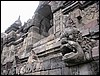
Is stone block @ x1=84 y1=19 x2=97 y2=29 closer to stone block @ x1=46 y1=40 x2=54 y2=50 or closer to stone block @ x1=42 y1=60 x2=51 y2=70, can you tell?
stone block @ x1=46 y1=40 x2=54 y2=50

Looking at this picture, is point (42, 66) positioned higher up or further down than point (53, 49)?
further down

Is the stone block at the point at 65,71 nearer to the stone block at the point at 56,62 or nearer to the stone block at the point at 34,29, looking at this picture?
the stone block at the point at 56,62

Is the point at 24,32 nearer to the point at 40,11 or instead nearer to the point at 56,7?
the point at 40,11

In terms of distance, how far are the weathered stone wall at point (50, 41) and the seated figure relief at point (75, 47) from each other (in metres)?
0.03

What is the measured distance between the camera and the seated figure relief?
433 cm

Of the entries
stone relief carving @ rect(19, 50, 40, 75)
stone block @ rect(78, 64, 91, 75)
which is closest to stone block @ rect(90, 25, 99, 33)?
stone block @ rect(78, 64, 91, 75)

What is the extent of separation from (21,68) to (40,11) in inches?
119

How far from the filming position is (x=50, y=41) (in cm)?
639

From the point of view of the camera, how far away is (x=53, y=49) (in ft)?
19.4

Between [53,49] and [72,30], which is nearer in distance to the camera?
[72,30]

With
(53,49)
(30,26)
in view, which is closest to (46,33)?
(30,26)

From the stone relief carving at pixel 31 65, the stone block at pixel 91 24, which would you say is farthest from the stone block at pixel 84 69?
the stone relief carving at pixel 31 65

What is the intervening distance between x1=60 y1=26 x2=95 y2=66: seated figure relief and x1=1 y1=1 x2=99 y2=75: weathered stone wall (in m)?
0.03

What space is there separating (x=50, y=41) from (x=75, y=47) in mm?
2137
